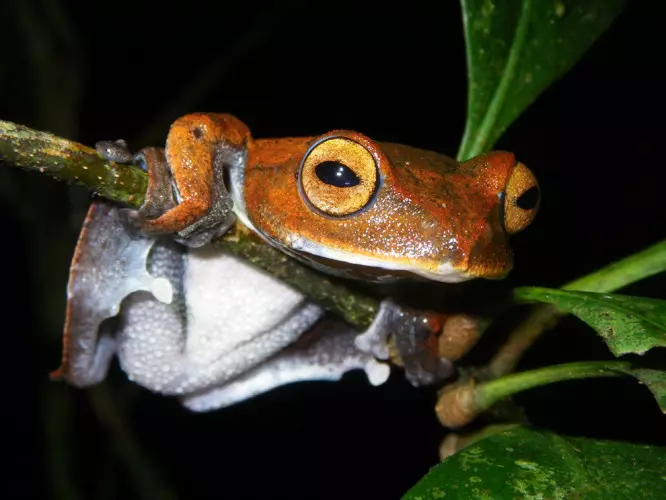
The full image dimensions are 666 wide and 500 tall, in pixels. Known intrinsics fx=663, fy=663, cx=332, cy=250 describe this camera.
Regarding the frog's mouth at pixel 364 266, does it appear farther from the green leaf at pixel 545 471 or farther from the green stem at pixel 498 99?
the green stem at pixel 498 99

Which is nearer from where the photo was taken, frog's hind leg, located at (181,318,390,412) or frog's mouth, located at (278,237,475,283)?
frog's mouth, located at (278,237,475,283)

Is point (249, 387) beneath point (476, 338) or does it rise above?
beneath

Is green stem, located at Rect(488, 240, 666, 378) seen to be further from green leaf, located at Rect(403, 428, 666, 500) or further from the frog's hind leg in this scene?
the frog's hind leg

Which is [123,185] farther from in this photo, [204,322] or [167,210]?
[204,322]

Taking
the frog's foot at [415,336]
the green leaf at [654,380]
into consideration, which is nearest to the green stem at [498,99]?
the frog's foot at [415,336]

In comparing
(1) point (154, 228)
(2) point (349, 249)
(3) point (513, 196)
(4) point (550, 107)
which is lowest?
(1) point (154, 228)

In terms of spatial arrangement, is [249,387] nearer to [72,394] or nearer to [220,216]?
[220,216]

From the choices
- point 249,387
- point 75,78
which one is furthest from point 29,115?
point 249,387

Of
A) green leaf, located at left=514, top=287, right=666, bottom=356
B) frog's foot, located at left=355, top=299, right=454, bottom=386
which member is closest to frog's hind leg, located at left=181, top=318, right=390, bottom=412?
frog's foot, located at left=355, top=299, right=454, bottom=386
